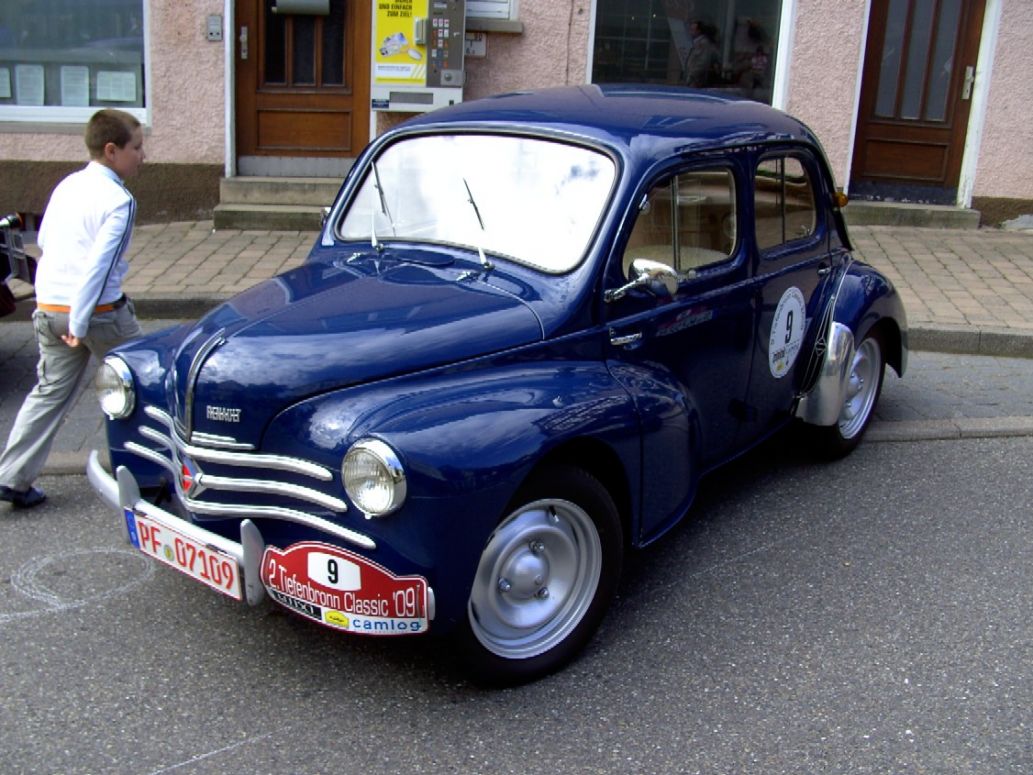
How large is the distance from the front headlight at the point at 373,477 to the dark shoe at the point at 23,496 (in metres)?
2.14

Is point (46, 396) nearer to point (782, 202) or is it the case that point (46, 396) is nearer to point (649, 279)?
point (649, 279)

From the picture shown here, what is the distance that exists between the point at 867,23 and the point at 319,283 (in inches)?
307

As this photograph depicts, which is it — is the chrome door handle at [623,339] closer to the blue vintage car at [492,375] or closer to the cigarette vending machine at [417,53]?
the blue vintage car at [492,375]

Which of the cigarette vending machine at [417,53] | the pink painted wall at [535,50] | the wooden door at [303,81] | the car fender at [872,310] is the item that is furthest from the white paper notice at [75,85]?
the car fender at [872,310]

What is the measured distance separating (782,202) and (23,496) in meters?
3.43

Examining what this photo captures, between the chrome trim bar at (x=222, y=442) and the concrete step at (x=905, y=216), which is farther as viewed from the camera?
the concrete step at (x=905, y=216)

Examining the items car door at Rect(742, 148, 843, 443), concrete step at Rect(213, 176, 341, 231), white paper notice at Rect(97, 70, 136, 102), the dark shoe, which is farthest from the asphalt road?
white paper notice at Rect(97, 70, 136, 102)

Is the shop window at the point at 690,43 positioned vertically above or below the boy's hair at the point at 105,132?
above

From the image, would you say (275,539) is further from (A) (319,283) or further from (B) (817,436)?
(B) (817,436)

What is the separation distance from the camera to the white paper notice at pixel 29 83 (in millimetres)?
9648

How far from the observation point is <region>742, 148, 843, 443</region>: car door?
4781 mm

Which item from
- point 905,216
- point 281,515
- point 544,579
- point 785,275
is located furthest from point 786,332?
point 905,216

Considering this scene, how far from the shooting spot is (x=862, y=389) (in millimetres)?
5723

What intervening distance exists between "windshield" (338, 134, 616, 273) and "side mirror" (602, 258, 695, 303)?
0.60 ft
